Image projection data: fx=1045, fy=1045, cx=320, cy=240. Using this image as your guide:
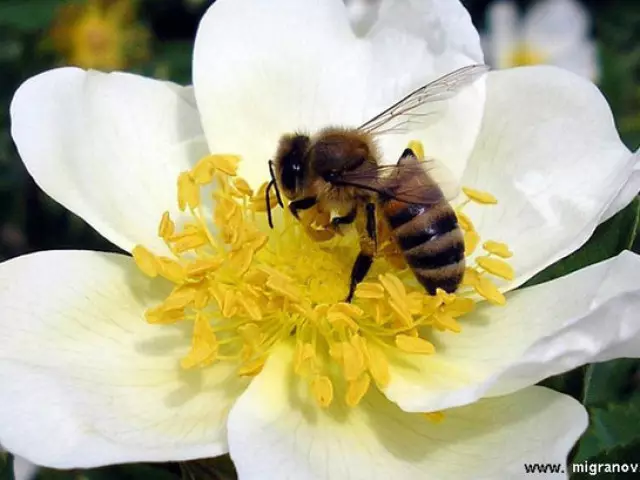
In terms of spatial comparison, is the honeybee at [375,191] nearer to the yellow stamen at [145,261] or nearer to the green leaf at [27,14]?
the yellow stamen at [145,261]

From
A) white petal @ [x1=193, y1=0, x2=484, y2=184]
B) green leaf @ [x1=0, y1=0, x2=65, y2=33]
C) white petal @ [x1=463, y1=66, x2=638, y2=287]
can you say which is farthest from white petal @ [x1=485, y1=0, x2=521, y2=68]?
white petal @ [x1=463, y1=66, x2=638, y2=287]

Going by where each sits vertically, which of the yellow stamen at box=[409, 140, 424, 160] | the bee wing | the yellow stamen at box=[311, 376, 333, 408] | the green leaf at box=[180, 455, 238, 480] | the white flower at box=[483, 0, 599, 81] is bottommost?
the white flower at box=[483, 0, 599, 81]

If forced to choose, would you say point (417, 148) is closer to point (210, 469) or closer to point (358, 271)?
point (358, 271)

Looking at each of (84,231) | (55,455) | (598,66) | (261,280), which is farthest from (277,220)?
(598,66)

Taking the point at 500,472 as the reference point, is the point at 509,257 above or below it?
above

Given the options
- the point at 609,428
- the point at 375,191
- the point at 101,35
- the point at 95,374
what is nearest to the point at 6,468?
the point at 95,374

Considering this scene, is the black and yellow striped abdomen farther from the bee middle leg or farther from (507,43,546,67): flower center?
(507,43,546,67): flower center

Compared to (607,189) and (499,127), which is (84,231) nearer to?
(499,127)
